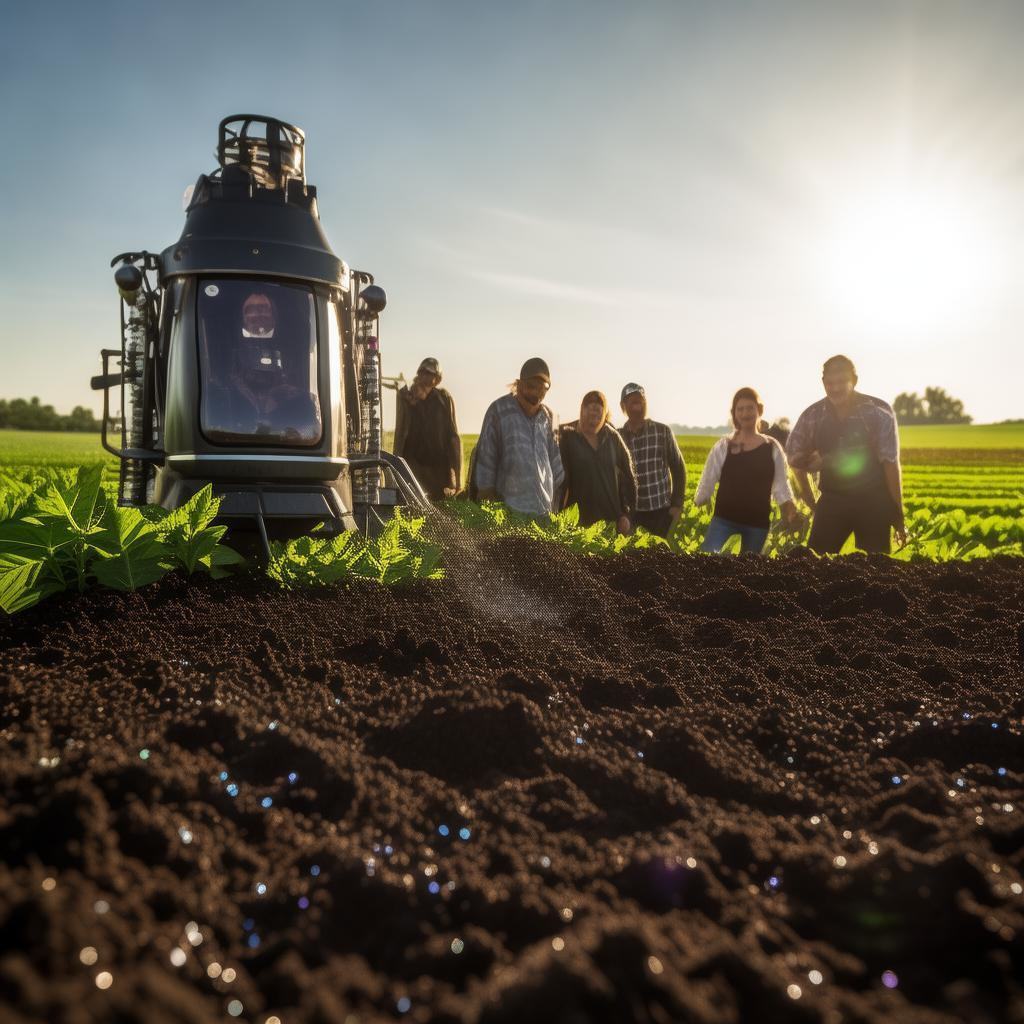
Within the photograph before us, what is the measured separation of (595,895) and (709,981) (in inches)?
13.9

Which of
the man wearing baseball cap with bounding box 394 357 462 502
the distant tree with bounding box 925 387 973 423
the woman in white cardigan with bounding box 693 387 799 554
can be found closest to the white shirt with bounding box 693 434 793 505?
the woman in white cardigan with bounding box 693 387 799 554

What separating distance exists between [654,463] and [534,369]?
6.85ft

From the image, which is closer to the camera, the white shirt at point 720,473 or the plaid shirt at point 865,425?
the plaid shirt at point 865,425

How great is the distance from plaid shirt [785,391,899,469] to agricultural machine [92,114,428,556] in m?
3.71

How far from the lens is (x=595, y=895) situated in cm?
170

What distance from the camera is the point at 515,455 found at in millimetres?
6680

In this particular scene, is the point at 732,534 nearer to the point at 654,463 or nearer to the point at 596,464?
the point at 654,463

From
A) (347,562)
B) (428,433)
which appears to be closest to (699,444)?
(428,433)

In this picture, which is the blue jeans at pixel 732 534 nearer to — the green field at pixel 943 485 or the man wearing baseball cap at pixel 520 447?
the green field at pixel 943 485

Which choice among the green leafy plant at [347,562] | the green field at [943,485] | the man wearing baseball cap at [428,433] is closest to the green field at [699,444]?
the green field at [943,485]

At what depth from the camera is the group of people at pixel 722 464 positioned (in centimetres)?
657

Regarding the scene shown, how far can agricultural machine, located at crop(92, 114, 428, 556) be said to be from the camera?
557cm

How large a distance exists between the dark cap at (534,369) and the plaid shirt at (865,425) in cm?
219

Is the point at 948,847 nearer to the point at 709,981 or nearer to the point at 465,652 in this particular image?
the point at 709,981
